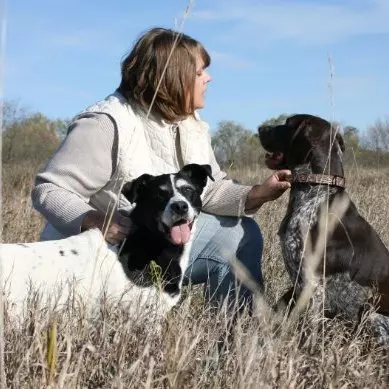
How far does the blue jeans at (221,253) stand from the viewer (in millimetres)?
4902

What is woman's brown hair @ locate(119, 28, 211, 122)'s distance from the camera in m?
4.76

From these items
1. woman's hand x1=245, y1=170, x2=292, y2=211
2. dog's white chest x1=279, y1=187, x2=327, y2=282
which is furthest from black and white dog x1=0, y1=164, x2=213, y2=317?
dog's white chest x1=279, y1=187, x2=327, y2=282

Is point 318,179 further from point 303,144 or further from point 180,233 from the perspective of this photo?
point 180,233

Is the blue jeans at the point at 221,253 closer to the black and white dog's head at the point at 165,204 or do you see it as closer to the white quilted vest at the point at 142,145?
the black and white dog's head at the point at 165,204

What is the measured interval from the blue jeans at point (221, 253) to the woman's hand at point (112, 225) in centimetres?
61

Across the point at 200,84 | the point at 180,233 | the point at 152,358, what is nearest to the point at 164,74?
the point at 200,84

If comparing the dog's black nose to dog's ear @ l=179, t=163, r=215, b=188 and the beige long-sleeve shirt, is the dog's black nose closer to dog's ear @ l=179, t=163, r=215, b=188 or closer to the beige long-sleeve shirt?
dog's ear @ l=179, t=163, r=215, b=188

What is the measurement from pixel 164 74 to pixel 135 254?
1.24m

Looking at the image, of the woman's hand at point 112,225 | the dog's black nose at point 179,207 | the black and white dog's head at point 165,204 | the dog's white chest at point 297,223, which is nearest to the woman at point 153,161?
the woman's hand at point 112,225

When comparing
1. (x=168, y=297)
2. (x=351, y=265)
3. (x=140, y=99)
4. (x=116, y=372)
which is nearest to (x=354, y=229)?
(x=351, y=265)

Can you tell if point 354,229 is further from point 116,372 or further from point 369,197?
point 369,197

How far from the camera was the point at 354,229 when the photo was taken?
4.84 metres

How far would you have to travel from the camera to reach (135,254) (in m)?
4.45

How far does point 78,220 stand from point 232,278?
3.95ft
